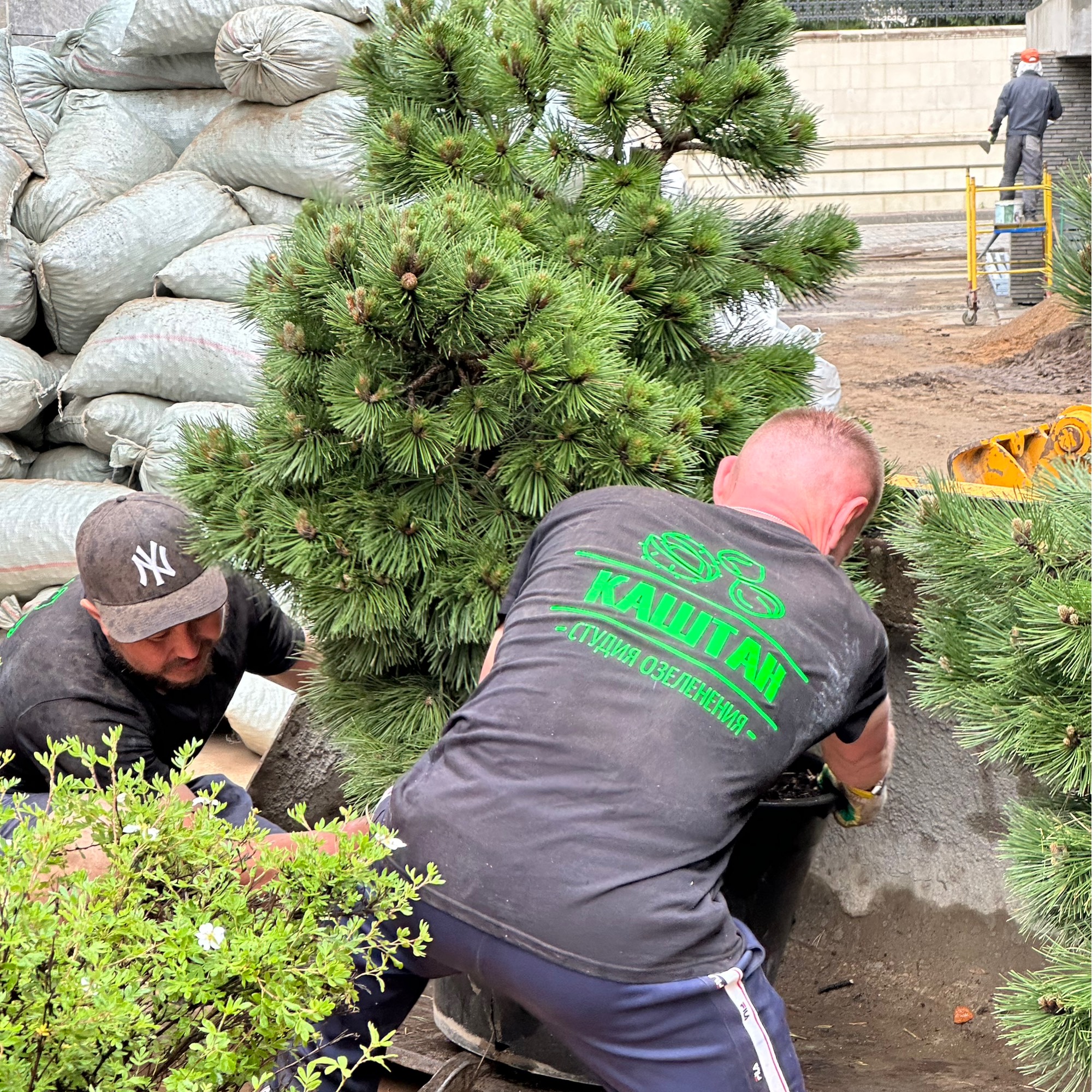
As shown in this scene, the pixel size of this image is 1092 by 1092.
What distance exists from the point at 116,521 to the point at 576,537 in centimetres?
98

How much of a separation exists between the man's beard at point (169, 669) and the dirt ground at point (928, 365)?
2.62m

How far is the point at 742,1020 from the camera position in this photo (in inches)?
59.0

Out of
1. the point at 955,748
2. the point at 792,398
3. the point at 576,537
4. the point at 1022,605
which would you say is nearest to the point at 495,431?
the point at 576,537

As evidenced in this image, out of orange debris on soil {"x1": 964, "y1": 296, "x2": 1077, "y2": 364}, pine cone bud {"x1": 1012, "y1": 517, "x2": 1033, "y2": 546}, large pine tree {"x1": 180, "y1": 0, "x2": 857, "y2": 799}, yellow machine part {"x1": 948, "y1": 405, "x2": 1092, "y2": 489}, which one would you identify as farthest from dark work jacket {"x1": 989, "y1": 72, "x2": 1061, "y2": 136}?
pine cone bud {"x1": 1012, "y1": 517, "x2": 1033, "y2": 546}

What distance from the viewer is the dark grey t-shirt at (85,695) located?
214 centimetres

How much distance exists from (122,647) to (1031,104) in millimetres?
9951

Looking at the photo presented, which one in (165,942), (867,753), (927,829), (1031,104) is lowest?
(927,829)

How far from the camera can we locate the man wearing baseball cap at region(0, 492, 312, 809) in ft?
7.01

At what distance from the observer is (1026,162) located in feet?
34.3

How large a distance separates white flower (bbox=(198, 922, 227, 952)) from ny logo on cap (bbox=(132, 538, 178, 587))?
112cm

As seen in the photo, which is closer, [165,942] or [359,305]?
[165,942]

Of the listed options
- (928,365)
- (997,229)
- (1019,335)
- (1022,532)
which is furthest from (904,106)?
(1022,532)

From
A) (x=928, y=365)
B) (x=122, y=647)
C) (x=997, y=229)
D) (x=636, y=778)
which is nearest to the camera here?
(x=636, y=778)

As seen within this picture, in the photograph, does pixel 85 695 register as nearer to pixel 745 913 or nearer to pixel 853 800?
pixel 745 913
